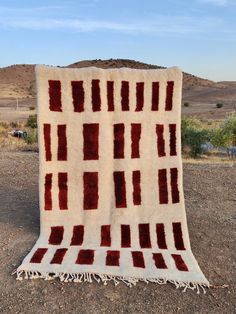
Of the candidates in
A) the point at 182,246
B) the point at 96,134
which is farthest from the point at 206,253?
the point at 96,134

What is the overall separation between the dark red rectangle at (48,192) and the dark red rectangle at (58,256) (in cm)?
80

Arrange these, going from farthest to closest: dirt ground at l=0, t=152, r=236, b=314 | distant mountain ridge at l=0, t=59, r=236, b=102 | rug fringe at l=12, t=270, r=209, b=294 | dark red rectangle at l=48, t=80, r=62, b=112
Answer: distant mountain ridge at l=0, t=59, r=236, b=102 → dark red rectangle at l=48, t=80, r=62, b=112 → rug fringe at l=12, t=270, r=209, b=294 → dirt ground at l=0, t=152, r=236, b=314

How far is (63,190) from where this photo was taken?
667 cm

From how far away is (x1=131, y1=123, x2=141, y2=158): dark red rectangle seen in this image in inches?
266

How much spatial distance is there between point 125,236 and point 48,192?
3.70ft

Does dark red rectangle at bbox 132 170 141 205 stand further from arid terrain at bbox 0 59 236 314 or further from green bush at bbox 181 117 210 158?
green bush at bbox 181 117 210 158

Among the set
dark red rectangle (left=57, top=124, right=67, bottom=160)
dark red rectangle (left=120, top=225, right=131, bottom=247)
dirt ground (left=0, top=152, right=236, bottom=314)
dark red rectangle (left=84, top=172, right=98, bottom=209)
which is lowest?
dirt ground (left=0, top=152, right=236, bottom=314)

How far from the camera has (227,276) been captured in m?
5.58

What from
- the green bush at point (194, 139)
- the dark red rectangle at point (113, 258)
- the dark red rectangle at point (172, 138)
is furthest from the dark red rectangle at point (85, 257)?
the green bush at point (194, 139)

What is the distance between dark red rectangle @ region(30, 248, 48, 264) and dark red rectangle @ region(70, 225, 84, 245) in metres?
0.40

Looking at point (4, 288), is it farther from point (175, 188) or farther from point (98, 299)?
point (175, 188)

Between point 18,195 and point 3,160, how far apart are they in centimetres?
295

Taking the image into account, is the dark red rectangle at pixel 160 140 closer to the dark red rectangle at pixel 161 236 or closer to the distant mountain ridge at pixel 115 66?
the dark red rectangle at pixel 161 236

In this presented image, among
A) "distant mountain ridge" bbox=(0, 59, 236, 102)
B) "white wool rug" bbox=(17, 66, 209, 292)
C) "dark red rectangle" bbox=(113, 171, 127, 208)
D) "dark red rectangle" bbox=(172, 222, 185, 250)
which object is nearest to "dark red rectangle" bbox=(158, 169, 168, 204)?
"white wool rug" bbox=(17, 66, 209, 292)
